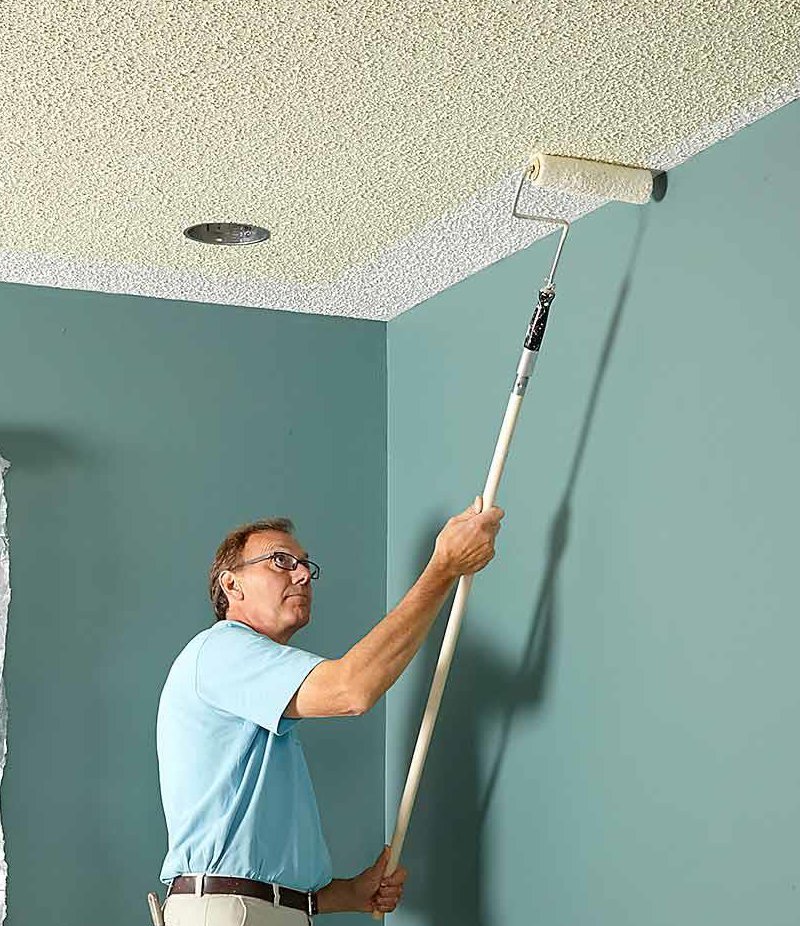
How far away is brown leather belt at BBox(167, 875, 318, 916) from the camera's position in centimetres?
215

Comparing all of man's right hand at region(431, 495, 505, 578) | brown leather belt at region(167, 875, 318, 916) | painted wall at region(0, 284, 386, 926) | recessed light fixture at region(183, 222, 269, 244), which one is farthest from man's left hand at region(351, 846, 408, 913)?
recessed light fixture at region(183, 222, 269, 244)

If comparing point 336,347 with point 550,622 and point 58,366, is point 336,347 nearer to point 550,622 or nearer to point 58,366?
point 58,366

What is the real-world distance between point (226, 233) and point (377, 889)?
1.20 m

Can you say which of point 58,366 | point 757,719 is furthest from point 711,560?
point 58,366

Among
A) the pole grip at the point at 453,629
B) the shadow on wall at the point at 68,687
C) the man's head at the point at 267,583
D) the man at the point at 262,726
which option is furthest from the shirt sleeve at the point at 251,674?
the shadow on wall at the point at 68,687

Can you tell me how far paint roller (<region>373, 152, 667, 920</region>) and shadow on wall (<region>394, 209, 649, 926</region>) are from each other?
14 cm

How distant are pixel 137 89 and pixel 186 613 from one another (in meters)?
1.26

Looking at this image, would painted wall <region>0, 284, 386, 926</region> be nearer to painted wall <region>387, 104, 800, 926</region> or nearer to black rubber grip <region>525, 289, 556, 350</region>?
painted wall <region>387, 104, 800, 926</region>

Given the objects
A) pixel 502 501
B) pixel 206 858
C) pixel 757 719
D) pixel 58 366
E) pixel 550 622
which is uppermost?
pixel 58 366

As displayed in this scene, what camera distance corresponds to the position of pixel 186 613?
8.93 ft

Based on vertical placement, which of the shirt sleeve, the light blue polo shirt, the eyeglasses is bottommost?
the light blue polo shirt

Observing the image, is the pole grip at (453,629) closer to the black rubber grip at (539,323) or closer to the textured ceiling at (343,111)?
the black rubber grip at (539,323)

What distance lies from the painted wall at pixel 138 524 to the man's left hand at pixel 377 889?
1.25 feet

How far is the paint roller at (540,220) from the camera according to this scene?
1.92 metres
